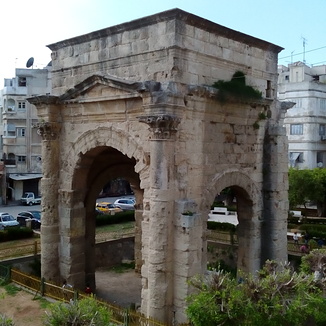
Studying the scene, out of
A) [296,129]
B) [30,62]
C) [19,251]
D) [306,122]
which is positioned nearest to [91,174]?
[19,251]

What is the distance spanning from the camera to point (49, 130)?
13.6 m

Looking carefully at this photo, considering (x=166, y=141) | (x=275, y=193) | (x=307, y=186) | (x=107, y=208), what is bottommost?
(x=107, y=208)

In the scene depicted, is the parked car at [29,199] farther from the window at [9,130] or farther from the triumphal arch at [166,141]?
the triumphal arch at [166,141]

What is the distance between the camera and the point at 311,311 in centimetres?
795

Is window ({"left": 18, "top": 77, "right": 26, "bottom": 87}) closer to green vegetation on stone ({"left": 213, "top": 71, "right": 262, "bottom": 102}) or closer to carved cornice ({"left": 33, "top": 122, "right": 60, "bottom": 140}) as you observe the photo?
carved cornice ({"left": 33, "top": 122, "right": 60, "bottom": 140})

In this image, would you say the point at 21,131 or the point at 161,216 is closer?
the point at 161,216

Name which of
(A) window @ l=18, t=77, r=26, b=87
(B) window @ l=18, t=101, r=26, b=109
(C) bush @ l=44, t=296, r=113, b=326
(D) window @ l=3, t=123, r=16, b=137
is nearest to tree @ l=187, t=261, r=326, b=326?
(C) bush @ l=44, t=296, r=113, b=326

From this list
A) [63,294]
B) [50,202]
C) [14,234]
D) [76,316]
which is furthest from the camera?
[14,234]

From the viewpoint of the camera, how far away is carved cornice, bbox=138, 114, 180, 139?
34.2 ft

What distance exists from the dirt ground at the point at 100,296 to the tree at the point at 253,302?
4216 mm

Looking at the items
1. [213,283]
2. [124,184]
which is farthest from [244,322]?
[124,184]

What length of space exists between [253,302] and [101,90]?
7.06m

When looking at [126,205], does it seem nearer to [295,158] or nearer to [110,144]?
[295,158]

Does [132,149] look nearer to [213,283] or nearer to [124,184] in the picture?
[213,283]
